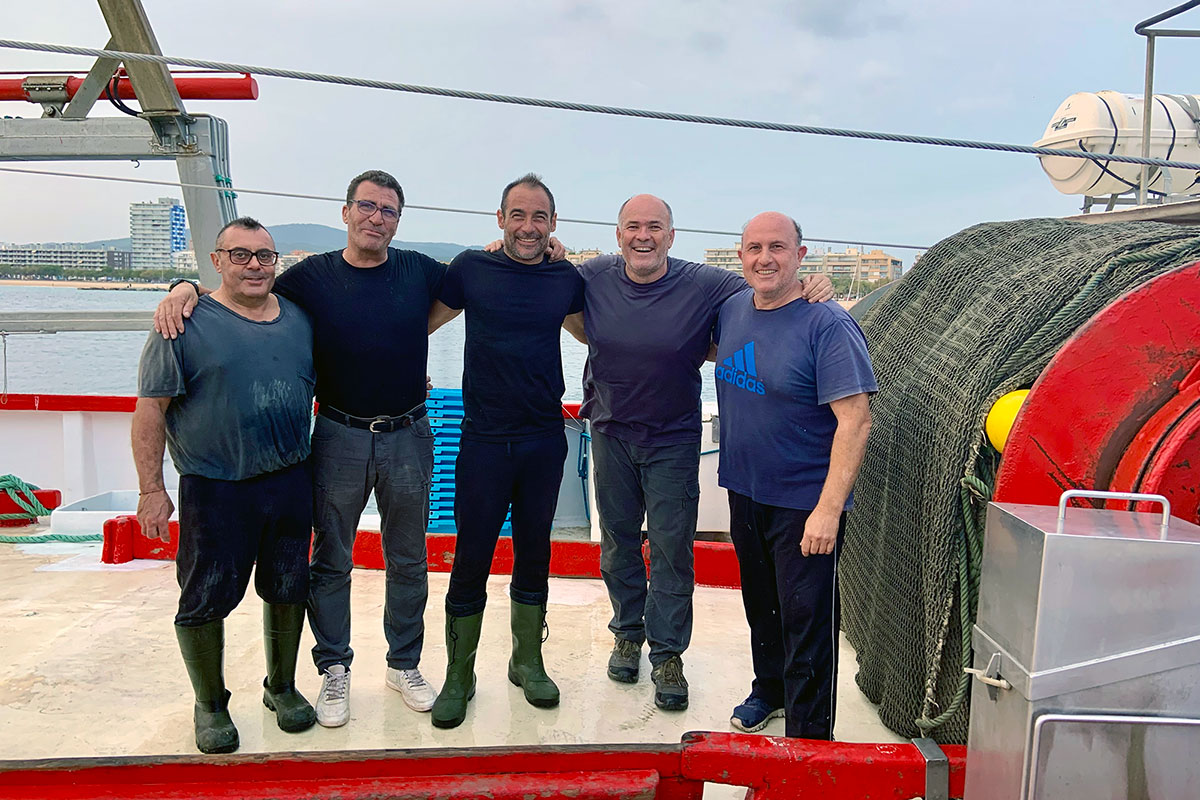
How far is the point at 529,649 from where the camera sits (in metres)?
3.15

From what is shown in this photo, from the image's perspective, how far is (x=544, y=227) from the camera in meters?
3.00

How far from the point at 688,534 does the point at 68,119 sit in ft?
15.0

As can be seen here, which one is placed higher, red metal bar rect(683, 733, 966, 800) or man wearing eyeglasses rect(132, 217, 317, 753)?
man wearing eyeglasses rect(132, 217, 317, 753)

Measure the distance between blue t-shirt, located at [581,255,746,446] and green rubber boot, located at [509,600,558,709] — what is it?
0.72 metres

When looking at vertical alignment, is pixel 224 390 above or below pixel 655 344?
below

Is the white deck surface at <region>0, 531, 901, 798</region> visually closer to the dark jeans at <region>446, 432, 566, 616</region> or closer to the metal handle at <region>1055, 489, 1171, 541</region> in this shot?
the dark jeans at <region>446, 432, 566, 616</region>

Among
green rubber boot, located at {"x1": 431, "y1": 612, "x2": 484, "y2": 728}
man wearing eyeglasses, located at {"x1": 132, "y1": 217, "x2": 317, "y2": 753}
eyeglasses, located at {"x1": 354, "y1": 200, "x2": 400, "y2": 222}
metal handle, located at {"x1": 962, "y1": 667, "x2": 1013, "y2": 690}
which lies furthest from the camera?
green rubber boot, located at {"x1": 431, "y1": 612, "x2": 484, "y2": 728}

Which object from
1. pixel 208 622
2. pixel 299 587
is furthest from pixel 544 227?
pixel 208 622

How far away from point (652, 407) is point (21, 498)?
4.77 meters

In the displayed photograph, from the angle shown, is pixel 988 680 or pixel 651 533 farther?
pixel 651 533

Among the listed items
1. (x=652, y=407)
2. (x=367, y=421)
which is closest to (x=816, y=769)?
(x=652, y=407)

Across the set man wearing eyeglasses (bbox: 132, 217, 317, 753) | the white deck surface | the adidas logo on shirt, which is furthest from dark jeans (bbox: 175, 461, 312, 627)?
the adidas logo on shirt

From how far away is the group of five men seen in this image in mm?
2627

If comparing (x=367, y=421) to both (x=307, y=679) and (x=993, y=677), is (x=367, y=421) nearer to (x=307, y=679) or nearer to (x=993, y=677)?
(x=307, y=679)
